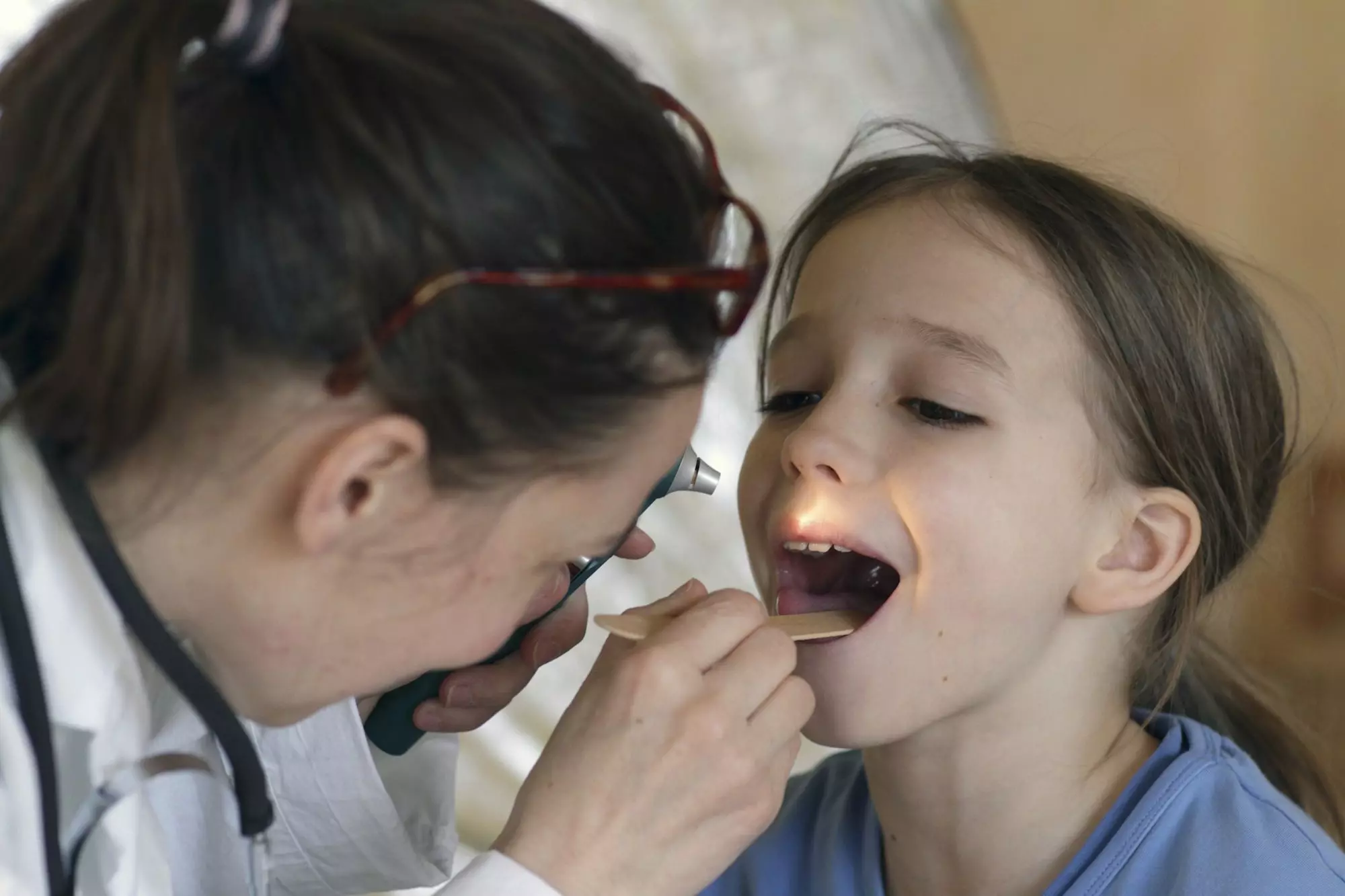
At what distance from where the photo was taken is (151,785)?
2.75 ft

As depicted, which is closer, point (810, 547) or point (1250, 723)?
point (810, 547)

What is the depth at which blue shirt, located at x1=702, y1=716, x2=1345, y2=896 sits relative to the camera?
81 cm

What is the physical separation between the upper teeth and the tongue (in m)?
0.03

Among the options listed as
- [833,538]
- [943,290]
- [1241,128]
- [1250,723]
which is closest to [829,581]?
[833,538]

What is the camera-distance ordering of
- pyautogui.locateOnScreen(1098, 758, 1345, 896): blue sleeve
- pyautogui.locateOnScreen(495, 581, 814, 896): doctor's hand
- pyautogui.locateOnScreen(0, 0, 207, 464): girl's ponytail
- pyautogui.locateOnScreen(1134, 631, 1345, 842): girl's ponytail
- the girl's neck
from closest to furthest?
pyautogui.locateOnScreen(0, 0, 207, 464): girl's ponytail → pyautogui.locateOnScreen(495, 581, 814, 896): doctor's hand → pyautogui.locateOnScreen(1098, 758, 1345, 896): blue sleeve → the girl's neck → pyautogui.locateOnScreen(1134, 631, 1345, 842): girl's ponytail

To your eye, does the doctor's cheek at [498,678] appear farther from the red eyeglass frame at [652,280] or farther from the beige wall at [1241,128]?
the beige wall at [1241,128]

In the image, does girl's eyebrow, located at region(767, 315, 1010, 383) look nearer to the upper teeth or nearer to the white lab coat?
the upper teeth

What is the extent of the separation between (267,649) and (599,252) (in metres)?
0.28

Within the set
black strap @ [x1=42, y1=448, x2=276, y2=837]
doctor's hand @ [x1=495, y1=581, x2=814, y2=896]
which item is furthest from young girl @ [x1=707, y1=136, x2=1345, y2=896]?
black strap @ [x1=42, y1=448, x2=276, y2=837]

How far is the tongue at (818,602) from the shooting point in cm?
94

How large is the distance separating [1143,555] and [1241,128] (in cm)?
142

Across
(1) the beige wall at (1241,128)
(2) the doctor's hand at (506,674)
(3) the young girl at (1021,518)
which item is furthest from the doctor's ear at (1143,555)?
(1) the beige wall at (1241,128)

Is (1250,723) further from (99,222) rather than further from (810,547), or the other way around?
(99,222)

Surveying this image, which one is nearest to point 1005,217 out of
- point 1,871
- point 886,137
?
point 1,871
